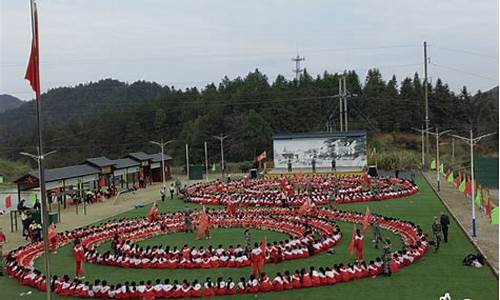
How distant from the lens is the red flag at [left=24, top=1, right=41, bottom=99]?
12.4 metres

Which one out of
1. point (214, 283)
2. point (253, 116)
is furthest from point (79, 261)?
point (253, 116)

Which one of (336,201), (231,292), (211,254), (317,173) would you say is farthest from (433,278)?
(317,173)

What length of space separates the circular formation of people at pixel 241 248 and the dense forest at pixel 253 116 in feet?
148

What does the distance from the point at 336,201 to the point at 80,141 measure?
68.2 m

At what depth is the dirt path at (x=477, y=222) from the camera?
20656 mm

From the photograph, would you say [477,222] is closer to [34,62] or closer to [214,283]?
[214,283]

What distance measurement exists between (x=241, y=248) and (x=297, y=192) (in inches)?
722

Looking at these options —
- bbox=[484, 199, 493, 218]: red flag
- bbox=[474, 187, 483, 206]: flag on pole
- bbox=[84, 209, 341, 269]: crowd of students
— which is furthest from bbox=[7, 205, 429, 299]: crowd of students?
bbox=[474, 187, 483, 206]: flag on pole

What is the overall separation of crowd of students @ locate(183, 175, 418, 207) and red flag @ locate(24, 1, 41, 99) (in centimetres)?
2110

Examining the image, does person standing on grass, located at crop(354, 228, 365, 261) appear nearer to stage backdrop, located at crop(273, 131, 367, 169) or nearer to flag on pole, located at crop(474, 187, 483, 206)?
flag on pole, located at crop(474, 187, 483, 206)

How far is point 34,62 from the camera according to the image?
12.7m

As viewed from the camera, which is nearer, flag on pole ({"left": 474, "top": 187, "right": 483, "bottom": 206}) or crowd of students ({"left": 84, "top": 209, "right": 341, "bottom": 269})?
crowd of students ({"left": 84, "top": 209, "right": 341, "bottom": 269})

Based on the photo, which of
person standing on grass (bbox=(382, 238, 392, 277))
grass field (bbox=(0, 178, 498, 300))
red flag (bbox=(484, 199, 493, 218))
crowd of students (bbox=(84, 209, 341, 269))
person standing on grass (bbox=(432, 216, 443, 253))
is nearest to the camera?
grass field (bbox=(0, 178, 498, 300))

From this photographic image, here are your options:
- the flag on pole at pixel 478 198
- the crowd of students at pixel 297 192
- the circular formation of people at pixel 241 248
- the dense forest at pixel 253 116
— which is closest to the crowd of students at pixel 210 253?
the circular formation of people at pixel 241 248
